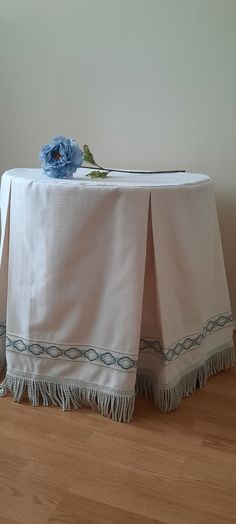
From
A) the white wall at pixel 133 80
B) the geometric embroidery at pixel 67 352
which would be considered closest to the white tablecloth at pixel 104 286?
the geometric embroidery at pixel 67 352

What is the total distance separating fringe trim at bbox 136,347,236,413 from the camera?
1.07 meters

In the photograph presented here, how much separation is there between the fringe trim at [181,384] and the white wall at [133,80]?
318mm

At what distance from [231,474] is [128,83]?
1.19m

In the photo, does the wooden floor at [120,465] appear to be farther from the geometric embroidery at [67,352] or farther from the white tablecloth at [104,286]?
the geometric embroidery at [67,352]

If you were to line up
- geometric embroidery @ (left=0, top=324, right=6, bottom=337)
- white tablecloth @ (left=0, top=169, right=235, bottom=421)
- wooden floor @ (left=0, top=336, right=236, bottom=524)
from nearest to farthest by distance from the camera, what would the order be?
wooden floor @ (left=0, top=336, right=236, bottom=524), white tablecloth @ (left=0, top=169, right=235, bottom=421), geometric embroidery @ (left=0, top=324, right=6, bottom=337)

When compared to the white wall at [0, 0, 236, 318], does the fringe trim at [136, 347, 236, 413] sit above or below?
below

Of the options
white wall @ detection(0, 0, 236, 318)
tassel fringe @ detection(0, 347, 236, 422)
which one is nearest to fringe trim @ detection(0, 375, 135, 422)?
tassel fringe @ detection(0, 347, 236, 422)

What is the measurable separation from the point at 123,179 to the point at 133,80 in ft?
1.59

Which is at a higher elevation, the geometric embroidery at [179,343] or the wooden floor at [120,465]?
the geometric embroidery at [179,343]

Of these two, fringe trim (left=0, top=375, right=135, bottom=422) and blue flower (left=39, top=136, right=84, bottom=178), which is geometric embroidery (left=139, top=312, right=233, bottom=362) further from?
blue flower (left=39, top=136, right=84, bottom=178)

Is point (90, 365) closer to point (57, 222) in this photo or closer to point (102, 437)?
point (102, 437)

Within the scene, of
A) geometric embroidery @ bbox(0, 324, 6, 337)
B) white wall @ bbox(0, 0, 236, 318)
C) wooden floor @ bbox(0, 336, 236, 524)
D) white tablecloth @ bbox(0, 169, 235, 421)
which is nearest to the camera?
wooden floor @ bbox(0, 336, 236, 524)

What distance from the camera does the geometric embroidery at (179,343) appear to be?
1.04 m

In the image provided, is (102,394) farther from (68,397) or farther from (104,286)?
(104,286)
